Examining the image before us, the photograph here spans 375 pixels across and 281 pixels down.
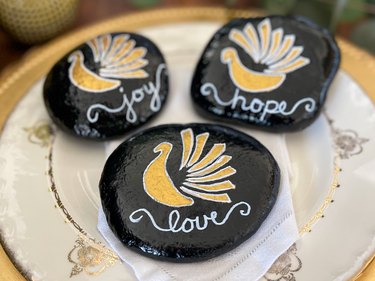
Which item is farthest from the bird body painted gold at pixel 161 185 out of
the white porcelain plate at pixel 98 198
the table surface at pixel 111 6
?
the table surface at pixel 111 6

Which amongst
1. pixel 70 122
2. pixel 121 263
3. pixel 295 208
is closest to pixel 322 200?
pixel 295 208

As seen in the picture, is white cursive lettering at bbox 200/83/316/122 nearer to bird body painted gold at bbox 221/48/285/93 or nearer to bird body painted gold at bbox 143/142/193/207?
bird body painted gold at bbox 221/48/285/93

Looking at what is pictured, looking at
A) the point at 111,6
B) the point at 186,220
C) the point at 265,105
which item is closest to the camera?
the point at 186,220

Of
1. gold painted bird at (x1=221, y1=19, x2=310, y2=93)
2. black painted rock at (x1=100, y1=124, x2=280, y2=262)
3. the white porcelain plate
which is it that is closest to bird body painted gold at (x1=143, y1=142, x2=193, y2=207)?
black painted rock at (x1=100, y1=124, x2=280, y2=262)

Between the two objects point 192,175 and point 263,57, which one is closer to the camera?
point 192,175

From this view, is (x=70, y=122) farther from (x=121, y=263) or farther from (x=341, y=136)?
(x=341, y=136)

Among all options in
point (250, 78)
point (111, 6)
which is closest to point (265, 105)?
point (250, 78)

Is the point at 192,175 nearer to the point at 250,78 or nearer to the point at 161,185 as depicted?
the point at 161,185
